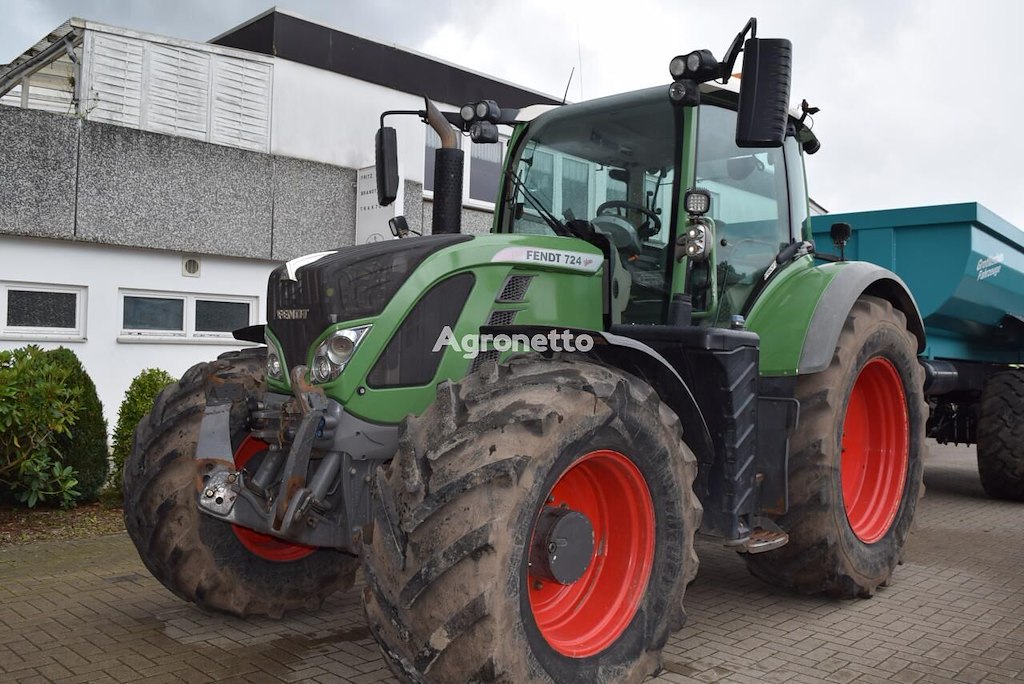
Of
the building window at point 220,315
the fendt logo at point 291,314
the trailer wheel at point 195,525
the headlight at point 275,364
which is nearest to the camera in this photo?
the fendt logo at point 291,314

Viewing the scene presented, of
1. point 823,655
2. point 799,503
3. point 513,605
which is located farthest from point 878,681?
point 513,605

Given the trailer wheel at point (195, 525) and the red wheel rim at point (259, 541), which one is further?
the red wheel rim at point (259, 541)

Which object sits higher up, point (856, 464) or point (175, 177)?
point (175, 177)

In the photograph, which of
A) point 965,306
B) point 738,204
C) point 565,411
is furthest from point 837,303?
point 965,306

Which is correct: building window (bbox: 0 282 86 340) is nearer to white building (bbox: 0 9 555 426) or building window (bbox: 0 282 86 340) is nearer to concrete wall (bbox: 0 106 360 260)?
white building (bbox: 0 9 555 426)

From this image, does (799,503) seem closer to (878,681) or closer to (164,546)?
(878,681)

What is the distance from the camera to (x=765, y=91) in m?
3.46

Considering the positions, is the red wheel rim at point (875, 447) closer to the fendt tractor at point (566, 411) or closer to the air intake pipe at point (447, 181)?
the fendt tractor at point (566, 411)

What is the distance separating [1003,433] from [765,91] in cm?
557

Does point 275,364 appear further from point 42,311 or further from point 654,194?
point 42,311

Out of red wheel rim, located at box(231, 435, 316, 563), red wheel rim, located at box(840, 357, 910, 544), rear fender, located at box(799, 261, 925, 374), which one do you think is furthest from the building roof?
red wheel rim, located at box(231, 435, 316, 563)

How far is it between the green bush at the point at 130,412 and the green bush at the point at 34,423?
1.72ft

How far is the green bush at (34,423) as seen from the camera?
21.2 ft

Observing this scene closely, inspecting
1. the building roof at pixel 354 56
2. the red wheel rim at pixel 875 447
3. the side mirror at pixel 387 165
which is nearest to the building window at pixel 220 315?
the building roof at pixel 354 56
